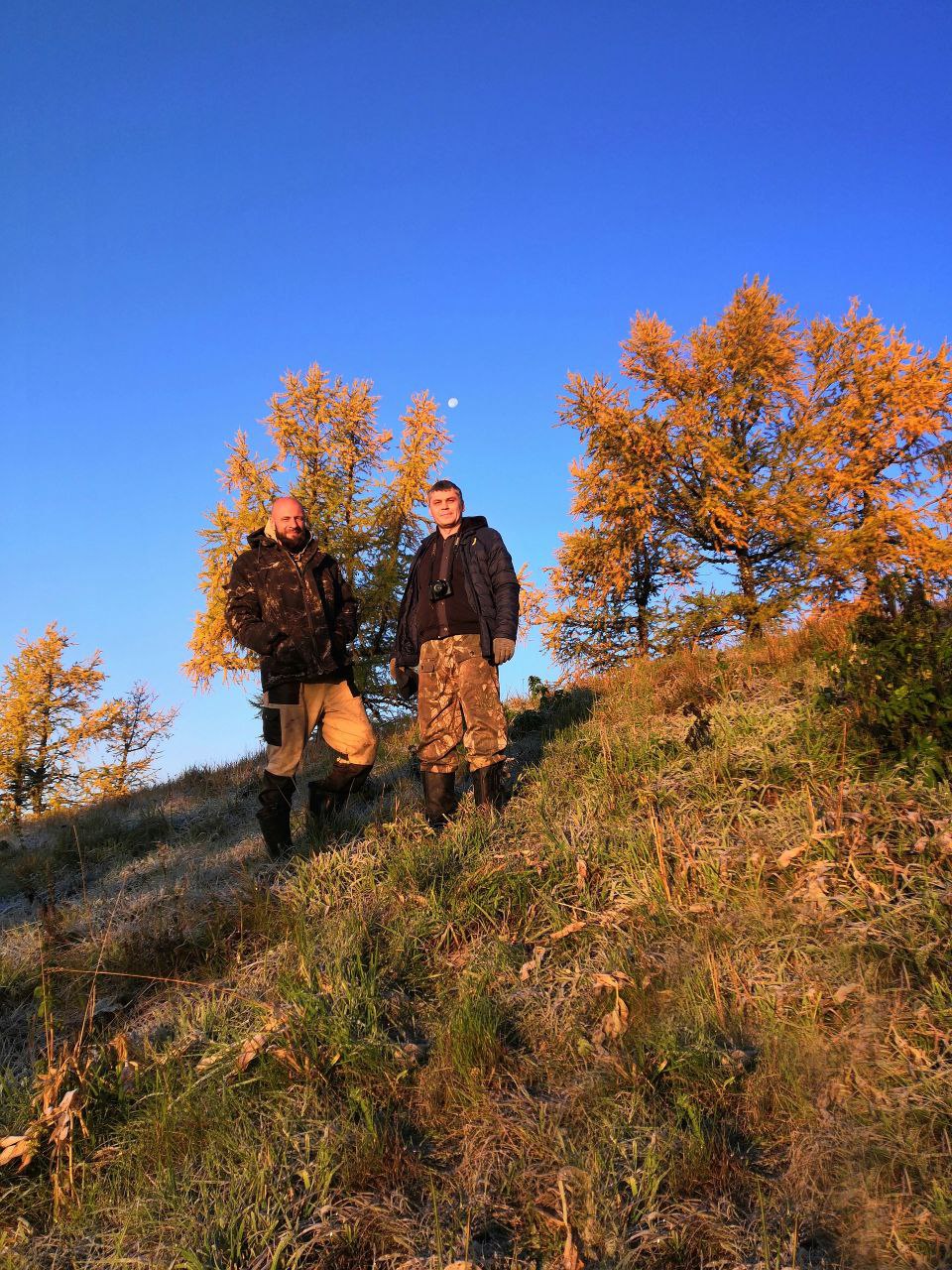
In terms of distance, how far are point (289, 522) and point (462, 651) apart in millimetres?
1664

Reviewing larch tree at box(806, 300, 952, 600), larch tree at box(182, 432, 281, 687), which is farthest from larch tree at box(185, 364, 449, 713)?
larch tree at box(806, 300, 952, 600)

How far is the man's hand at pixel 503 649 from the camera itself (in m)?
5.25

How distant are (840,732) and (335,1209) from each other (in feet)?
12.2

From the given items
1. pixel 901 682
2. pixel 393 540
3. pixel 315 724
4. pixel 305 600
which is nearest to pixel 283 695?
pixel 315 724

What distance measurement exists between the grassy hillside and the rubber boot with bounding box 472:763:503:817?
40 centimetres

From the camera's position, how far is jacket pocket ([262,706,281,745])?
215 inches

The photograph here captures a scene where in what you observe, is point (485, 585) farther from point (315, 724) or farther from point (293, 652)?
point (315, 724)

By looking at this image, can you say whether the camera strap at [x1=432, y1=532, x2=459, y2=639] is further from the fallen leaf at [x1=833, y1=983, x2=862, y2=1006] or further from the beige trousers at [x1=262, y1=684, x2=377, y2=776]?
the fallen leaf at [x1=833, y1=983, x2=862, y2=1006]

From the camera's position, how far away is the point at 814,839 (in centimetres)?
361

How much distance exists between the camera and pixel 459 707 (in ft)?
18.1

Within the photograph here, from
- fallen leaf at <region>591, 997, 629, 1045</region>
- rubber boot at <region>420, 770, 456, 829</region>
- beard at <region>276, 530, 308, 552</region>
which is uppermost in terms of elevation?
beard at <region>276, 530, 308, 552</region>

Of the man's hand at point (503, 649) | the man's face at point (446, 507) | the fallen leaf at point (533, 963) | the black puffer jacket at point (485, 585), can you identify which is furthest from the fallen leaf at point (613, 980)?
the man's face at point (446, 507)

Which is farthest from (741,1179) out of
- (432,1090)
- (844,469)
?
(844,469)

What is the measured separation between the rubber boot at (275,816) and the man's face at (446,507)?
230 cm
